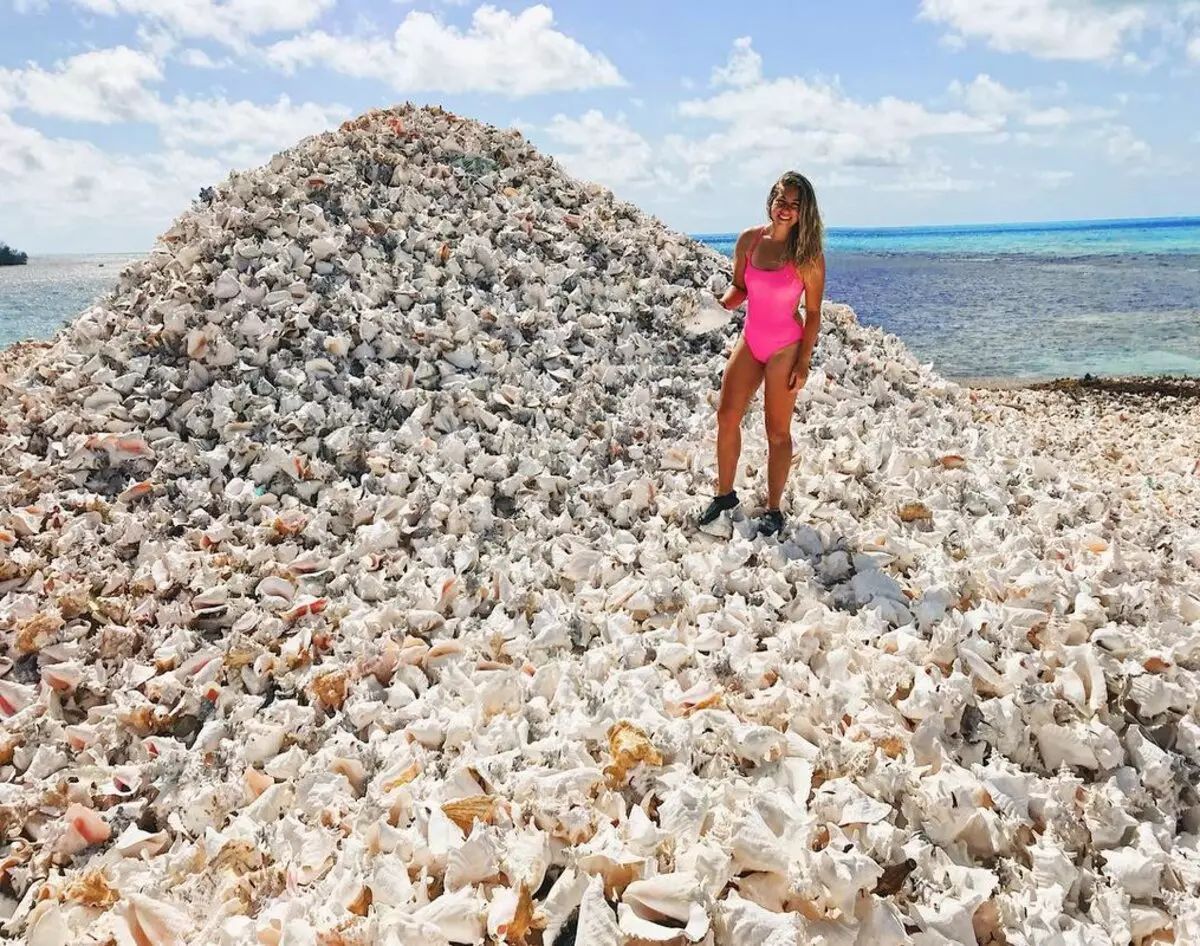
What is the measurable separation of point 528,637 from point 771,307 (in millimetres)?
2068

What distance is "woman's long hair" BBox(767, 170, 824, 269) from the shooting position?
4199mm

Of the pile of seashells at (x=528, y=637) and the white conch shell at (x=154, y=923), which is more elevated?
the pile of seashells at (x=528, y=637)

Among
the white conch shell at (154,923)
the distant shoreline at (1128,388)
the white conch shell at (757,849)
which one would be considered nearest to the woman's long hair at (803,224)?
the white conch shell at (757,849)

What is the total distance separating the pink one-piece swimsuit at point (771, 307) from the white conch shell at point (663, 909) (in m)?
2.85

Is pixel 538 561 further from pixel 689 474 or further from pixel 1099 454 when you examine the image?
pixel 1099 454

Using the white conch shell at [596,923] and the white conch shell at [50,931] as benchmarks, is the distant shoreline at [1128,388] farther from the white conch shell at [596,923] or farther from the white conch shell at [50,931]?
the white conch shell at [50,931]

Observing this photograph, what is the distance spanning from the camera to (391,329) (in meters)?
7.03

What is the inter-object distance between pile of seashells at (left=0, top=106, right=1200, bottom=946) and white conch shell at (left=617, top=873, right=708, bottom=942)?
0.4 inches

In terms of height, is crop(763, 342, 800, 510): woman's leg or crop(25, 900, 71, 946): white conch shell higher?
crop(763, 342, 800, 510): woman's leg

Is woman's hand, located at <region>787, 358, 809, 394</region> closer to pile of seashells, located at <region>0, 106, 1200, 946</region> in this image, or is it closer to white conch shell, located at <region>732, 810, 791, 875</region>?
pile of seashells, located at <region>0, 106, 1200, 946</region>

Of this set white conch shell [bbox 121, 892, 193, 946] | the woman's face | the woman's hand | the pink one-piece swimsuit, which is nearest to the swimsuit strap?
the pink one-piece swimsuit

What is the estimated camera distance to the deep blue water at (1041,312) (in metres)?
24.7

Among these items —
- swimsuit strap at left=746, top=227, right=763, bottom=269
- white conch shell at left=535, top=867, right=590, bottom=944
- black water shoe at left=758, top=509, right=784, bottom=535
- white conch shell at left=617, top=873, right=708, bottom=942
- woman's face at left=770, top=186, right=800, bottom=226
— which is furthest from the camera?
black water shoe at left=758, top=509, right=784, bottom=535

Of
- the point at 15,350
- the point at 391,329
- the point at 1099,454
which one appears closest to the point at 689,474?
the point at 391,329
